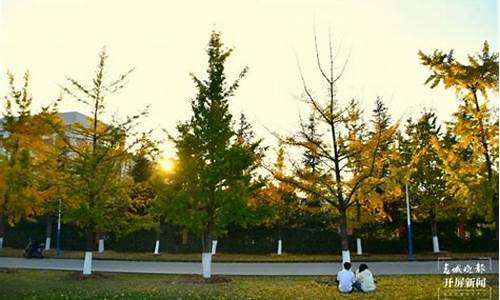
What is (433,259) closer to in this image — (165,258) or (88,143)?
(165,258)

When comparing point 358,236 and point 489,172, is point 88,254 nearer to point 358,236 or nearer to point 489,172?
point 489,172

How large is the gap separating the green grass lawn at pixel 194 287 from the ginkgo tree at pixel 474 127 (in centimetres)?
254

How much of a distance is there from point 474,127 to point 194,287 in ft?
30.6

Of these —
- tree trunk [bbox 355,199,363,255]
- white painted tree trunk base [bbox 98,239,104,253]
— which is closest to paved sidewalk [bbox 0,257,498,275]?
tree trunk [bbox 355,199,363,255]

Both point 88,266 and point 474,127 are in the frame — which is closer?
point 474,127

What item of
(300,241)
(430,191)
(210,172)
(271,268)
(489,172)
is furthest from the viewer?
(300,241)

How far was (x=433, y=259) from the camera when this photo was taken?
23.2 meters

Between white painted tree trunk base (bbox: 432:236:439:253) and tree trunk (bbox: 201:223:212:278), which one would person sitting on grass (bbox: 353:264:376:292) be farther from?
white painted tree trunk base (bbox: 432:236:439:253)

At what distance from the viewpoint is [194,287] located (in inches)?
524

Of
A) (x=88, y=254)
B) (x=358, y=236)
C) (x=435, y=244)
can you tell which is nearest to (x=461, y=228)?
(x=435, y=244)

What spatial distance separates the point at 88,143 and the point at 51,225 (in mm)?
16115

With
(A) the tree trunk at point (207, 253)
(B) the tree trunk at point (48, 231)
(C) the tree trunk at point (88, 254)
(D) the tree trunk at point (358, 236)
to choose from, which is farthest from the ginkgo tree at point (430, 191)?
(B) the tree trunk at point (48, 231)

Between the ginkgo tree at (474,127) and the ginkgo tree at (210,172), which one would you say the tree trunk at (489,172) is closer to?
the ginkgo tree at (474,127)

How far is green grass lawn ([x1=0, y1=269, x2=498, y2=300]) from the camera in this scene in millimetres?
11299
